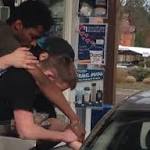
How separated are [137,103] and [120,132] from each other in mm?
192

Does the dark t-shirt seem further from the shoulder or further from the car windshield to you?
the car windshield

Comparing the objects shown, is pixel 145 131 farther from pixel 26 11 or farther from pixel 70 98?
pixel 70 98

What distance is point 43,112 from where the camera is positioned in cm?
532

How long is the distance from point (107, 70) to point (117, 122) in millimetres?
6047

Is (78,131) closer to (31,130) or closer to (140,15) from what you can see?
(31,130)

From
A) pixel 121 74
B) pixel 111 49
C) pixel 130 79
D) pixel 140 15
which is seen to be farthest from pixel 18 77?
pixel 140 15

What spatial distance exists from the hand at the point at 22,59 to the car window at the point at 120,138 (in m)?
0.84

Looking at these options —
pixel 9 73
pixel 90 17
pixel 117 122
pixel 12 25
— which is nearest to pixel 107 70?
pixel 90 17

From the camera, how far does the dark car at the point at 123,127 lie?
393 centimetres

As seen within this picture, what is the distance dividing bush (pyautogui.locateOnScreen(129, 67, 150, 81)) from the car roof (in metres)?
28.5

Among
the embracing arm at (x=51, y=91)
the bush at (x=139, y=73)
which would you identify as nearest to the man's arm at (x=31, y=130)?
the embracing arm at (x=51, y=91)

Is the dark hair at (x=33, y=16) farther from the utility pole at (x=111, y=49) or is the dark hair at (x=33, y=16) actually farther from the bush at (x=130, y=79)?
the bush at (x=130, y=79)

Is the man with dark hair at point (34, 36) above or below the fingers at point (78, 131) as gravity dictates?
above

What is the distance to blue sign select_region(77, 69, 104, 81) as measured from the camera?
359 inches
